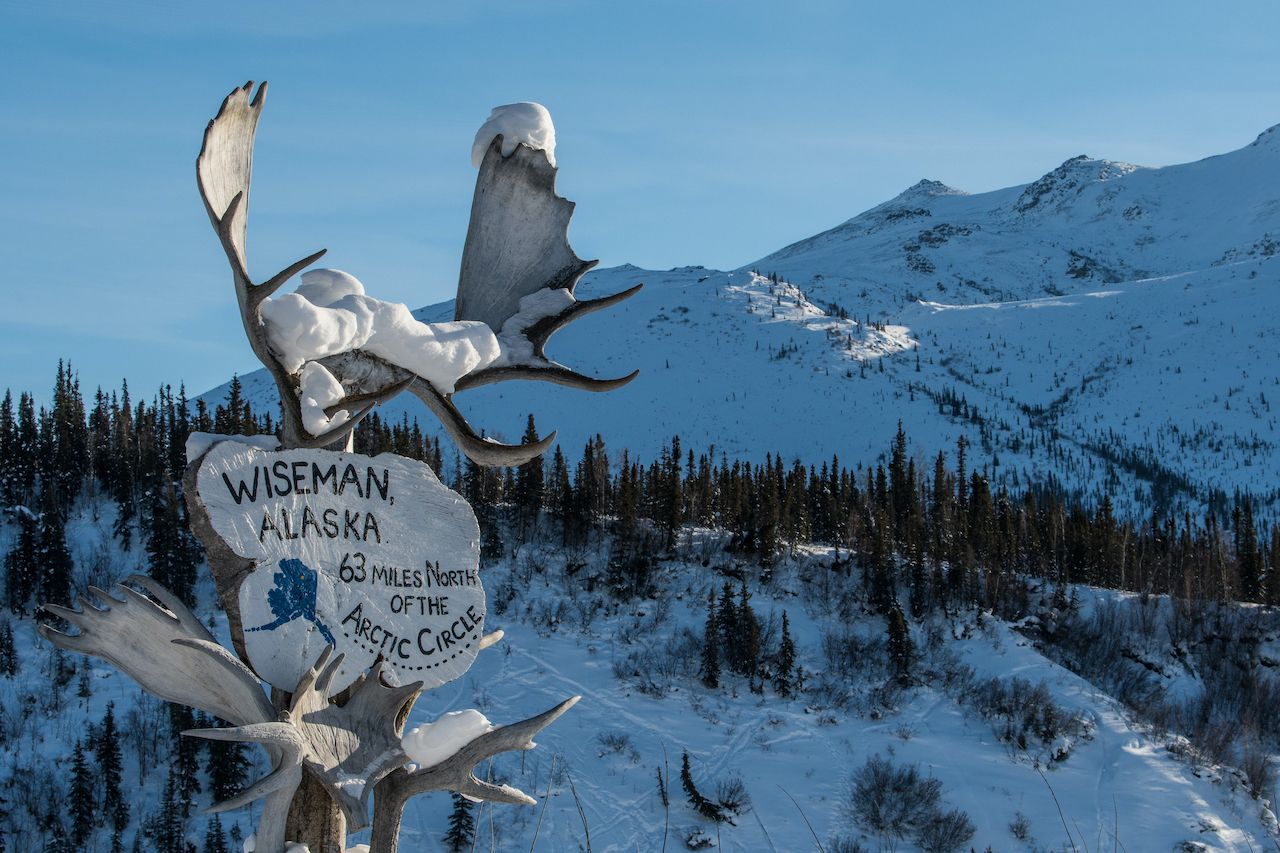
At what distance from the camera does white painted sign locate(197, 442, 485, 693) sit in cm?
366

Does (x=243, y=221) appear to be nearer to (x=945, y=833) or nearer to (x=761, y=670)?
(x=945, y=833)

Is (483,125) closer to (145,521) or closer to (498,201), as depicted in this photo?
(498,201)

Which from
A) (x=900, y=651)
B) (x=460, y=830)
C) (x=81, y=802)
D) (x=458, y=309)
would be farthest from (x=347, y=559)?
(x=900, y=651)

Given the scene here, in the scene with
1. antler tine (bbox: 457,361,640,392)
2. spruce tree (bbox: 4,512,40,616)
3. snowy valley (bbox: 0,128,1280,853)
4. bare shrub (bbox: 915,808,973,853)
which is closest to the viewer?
antler tine (bbox: 457,361,640,392)

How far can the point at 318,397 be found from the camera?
157 inches

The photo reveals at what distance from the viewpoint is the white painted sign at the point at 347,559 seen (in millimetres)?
3656

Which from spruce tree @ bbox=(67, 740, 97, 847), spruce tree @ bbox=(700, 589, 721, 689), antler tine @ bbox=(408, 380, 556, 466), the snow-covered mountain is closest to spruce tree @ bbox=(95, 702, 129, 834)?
spruce tree @ bbox=(67, 740, 97, 847)

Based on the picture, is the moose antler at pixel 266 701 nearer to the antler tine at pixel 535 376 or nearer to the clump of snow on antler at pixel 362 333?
the clump of snow on antler at pixel 362 333

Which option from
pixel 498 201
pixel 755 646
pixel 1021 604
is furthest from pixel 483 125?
pixel 1021 604

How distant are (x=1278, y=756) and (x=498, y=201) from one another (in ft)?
127

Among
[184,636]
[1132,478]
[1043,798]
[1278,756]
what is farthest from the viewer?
[1132,478]

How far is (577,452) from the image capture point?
11106 centimetres

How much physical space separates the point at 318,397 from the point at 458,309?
121 centimetres

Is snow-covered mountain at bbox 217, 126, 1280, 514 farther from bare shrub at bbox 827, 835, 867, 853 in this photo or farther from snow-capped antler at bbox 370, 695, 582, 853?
snow-capped antler at bbox 370, 695, 582, 853
